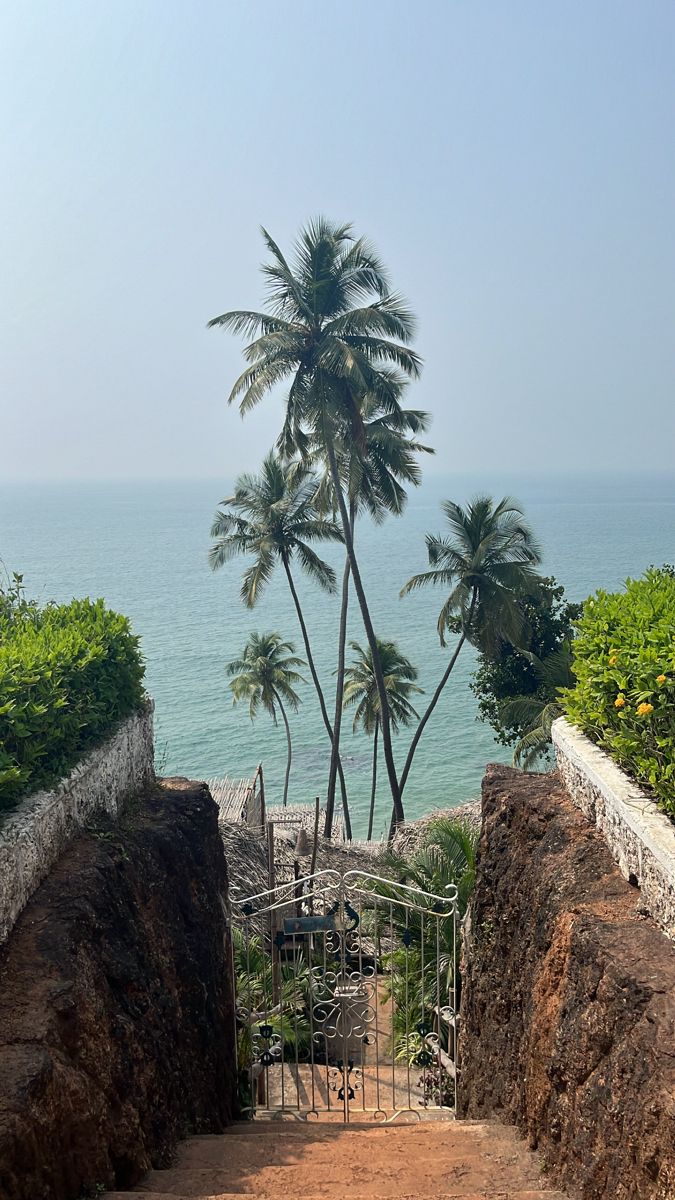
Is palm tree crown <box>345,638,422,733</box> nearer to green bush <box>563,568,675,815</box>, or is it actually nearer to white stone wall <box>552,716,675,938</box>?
green bush <box>563,568,675,815</box>

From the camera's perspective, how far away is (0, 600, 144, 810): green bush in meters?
6.84

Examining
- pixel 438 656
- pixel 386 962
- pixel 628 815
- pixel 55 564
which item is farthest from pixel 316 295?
pixel 55 564

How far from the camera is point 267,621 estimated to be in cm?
10106

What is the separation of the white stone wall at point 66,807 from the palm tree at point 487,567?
59.9 feet

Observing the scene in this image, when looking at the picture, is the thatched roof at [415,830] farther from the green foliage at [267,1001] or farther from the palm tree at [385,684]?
the palm tree at [385,684]

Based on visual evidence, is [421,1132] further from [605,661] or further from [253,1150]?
[605,661]

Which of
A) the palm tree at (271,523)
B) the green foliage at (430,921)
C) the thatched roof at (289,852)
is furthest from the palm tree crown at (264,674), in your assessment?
the green foliage at (430,921)

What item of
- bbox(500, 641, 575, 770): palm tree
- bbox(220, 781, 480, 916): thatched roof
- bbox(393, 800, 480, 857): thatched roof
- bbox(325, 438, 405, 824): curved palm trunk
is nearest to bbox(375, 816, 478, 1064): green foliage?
bbox(220, 781, 480, 916): thatched roof

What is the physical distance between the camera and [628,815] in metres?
6.42

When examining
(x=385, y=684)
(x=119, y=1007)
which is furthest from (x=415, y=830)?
(x=119, y=1007)

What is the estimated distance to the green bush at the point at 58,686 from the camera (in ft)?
22.4

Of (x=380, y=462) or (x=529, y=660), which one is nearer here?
(x=380, y=462)

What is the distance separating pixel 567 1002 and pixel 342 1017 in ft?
9.40

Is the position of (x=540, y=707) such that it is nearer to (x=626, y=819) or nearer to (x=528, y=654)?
(x=528, y=654)
